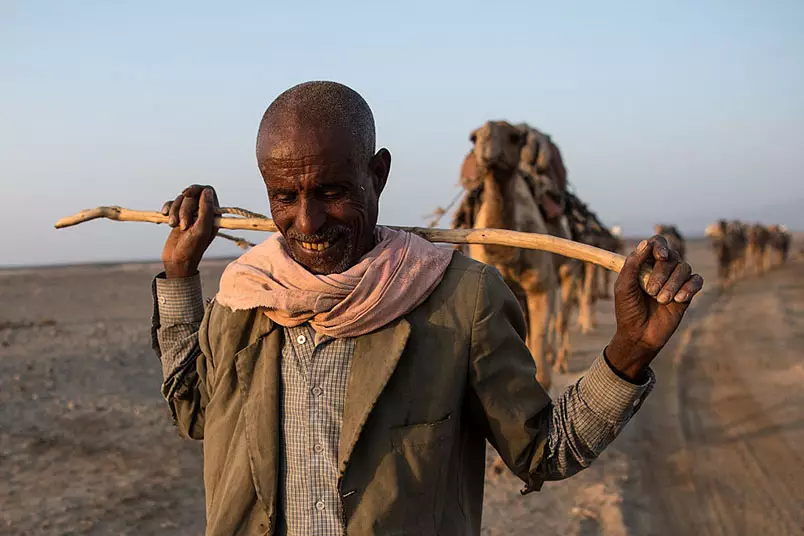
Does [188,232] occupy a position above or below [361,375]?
above

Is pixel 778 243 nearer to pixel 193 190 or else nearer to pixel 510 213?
pixel 510 213

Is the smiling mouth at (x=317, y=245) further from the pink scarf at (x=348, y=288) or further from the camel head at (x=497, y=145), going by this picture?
the camel head at (x=497, y=145)

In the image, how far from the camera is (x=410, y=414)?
5.83 feet

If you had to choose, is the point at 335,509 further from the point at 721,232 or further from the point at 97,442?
the point at 721,232

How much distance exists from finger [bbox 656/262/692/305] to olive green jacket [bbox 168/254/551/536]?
0.42 m

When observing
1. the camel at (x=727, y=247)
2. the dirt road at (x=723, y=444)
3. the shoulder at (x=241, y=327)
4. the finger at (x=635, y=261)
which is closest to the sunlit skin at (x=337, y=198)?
the finger at (x=635, y=261)

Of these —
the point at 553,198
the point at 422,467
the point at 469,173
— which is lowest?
the point at 422,467

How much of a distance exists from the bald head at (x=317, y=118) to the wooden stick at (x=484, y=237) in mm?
398

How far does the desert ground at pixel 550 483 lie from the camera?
5.30m

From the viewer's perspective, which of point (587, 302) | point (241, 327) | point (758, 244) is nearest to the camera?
point (241, 327)

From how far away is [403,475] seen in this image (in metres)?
1.74

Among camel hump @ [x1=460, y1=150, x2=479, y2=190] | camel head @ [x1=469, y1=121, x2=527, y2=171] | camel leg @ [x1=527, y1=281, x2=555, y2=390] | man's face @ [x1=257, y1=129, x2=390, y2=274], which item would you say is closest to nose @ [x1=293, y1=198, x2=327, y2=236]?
man's face @ [x1=257, y1=129, x2=390, y2=274]

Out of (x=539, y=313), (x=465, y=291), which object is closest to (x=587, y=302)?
(x=539, y=313)

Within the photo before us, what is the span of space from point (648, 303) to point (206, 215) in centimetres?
131
